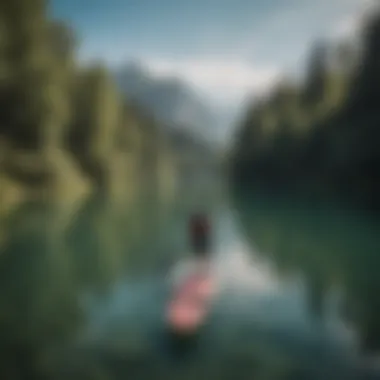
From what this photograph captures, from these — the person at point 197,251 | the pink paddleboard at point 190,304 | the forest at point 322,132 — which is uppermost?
the forest at point 322,132

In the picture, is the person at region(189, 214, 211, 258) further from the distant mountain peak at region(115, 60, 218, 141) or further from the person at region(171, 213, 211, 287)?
the distant mountain peak at region(115, 60, 218, 141)

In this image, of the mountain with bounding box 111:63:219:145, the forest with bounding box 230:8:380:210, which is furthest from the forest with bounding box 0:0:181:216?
the forest with bounding box 230:8:380:210

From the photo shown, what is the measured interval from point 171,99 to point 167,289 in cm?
79

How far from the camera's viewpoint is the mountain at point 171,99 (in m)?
2.33

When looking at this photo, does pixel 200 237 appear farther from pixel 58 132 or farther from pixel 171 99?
pixel 58 132

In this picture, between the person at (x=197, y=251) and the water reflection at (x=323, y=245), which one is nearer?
the person at (x=197, y=251)

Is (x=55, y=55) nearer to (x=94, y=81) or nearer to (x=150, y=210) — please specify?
(x=94, y=81)

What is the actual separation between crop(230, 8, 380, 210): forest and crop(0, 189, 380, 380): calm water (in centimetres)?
13

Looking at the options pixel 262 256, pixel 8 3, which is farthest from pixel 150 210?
pixel 8 3

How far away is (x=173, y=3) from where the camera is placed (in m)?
2.29

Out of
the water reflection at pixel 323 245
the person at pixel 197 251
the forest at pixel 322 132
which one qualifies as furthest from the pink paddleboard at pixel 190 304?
the forest at pixel 322 132

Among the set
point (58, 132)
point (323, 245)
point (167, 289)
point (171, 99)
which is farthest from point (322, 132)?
point (58, 132)

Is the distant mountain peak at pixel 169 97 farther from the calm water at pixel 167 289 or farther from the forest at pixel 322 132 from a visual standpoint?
the calm water at pixel 167 289

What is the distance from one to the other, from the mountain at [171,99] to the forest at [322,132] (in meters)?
0.16
